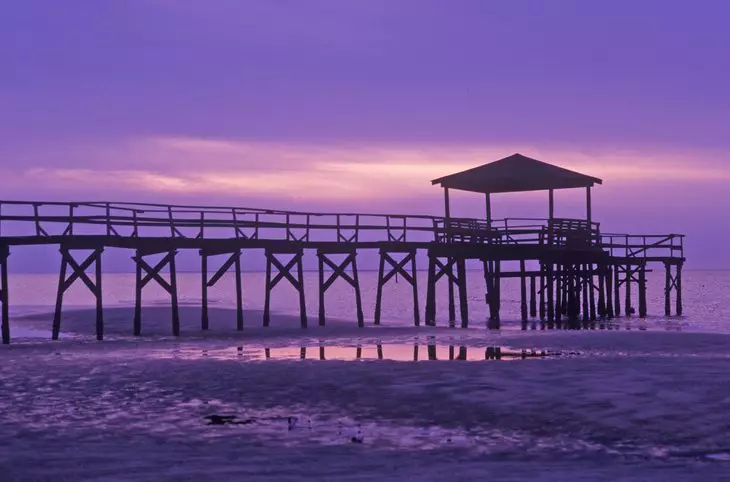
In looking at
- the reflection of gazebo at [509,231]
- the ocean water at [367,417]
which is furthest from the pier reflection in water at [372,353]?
the reflection of gazebo at [509,231]

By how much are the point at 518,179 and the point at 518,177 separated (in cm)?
12

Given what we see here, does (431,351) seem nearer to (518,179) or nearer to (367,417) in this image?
(367,417)

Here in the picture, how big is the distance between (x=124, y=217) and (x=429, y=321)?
1442 cm

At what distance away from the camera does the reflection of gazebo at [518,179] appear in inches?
1387

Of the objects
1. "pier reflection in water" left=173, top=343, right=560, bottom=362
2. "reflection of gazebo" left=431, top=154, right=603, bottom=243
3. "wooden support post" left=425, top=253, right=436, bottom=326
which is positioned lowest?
"pier reflection in water" left=173, top=343, right=560, bottom=362

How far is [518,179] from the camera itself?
3500 cm

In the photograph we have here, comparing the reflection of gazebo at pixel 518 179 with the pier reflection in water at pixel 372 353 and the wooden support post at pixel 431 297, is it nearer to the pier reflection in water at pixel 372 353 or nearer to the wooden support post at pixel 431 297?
the wooden support post at pixel 431 297

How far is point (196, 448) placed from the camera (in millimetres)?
10531

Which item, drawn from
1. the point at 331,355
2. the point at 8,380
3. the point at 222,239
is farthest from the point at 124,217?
the point at 8,380

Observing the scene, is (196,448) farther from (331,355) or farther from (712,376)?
(331,355)

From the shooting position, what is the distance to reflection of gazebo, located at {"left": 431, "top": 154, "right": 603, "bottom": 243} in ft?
116

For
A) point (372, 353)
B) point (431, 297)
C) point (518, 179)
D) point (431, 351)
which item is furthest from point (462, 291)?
point (372, 353)

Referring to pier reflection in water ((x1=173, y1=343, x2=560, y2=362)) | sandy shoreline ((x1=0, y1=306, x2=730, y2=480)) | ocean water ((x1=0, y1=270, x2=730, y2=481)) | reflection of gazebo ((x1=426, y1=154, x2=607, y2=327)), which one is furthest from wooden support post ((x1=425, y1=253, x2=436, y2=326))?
sandy shoreline ((x1=0, y1=306, x2=730, y2=480))

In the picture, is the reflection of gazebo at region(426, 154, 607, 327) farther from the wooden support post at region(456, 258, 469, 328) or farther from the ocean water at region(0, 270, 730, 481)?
the ocean water at region(0, 270, 730, 481)
